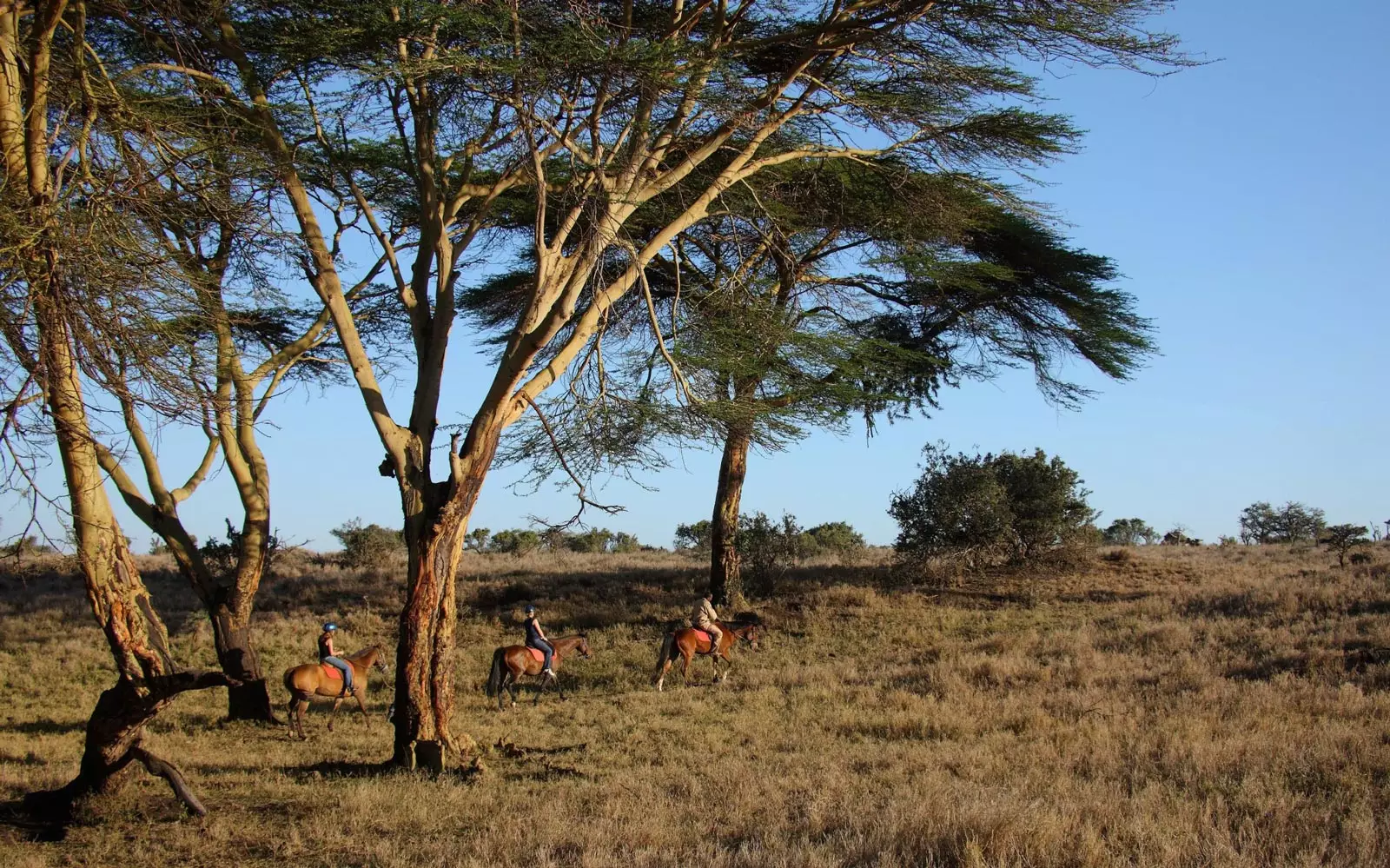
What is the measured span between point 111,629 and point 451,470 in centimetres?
317

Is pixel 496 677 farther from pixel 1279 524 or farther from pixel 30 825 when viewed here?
pixel 1279 524

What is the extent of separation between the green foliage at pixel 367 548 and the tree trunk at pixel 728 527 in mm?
11549

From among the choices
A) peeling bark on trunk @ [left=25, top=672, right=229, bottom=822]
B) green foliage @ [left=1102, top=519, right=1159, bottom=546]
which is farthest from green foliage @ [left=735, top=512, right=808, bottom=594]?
green foliage @ [left=1102, top=519, right=1159, bottom=546]

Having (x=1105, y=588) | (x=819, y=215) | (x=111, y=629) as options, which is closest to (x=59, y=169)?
(x=111, y=629)

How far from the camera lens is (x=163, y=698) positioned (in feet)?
25.8

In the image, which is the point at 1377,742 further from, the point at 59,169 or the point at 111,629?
the point at 59,169

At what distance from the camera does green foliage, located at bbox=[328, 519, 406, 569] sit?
3019 cm

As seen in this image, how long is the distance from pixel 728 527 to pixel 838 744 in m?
11.1

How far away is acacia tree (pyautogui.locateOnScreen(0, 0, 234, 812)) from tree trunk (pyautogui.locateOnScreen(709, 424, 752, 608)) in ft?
44.2

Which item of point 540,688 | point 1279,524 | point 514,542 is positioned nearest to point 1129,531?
point 1279,524

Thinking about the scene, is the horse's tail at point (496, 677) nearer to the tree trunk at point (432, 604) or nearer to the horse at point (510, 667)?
the horse at point (510, 667)

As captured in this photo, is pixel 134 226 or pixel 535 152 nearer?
Result: pixel 134 226

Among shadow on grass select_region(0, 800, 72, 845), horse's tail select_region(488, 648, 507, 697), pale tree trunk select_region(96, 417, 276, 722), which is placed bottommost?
shadow on grass select_region(0, 800, 72, 845)

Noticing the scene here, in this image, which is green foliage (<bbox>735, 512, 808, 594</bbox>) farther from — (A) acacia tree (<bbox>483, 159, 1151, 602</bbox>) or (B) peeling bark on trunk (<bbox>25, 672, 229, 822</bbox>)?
(B) peeling bark on trunk (<bbox>25, 672, 229, 822</bbox>)
